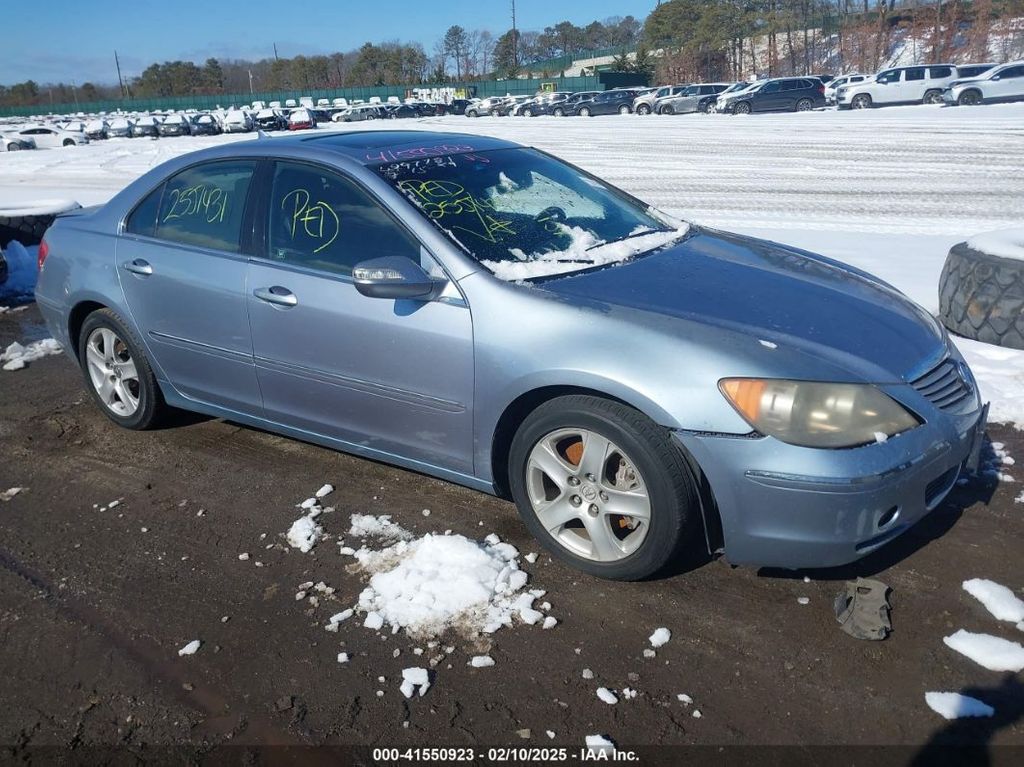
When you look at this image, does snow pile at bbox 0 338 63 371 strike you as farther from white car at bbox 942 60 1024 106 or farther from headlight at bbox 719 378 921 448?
white car at bbox 942 60 1024 106

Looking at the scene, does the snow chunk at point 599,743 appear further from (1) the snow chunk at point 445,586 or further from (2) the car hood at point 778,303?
(2) the car hood at point 778,303

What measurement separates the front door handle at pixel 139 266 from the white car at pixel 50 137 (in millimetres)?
36930

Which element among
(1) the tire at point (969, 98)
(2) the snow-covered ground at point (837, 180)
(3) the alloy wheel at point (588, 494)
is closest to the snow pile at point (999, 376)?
(2) the snow-covered ground at point (837, 180)

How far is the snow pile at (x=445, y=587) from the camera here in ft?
9.89

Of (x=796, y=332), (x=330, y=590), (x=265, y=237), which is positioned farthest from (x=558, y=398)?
(x=265, y=237)

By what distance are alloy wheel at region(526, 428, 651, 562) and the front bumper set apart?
289 millimetres

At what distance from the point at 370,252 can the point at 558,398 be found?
3.56 ft

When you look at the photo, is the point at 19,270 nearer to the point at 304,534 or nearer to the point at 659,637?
the point at 304,534

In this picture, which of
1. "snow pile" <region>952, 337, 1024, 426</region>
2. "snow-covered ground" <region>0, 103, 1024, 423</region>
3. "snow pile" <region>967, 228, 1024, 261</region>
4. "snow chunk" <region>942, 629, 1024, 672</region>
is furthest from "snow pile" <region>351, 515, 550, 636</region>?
"snow pile" <region>967, 228, 1024, 261</region>

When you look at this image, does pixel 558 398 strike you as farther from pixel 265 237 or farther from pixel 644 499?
pixel 265 237

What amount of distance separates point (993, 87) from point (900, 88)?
4478 mm

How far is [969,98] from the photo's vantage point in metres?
30.5

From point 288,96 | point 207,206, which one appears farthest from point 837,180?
point 288,96

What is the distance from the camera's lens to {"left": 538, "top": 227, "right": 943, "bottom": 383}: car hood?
9.82 ft
